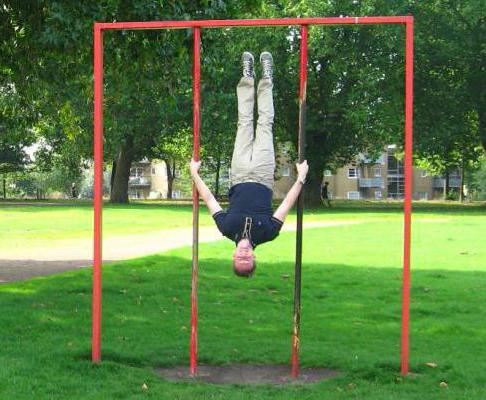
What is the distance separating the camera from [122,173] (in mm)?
49375

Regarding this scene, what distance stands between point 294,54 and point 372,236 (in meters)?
17.7

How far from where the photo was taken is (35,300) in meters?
9.94

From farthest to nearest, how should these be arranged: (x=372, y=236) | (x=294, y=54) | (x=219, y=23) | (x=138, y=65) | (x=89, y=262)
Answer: (x=294, y=54) < (x=372, y=236) < (x=89, y=262) < (x=138, y=65) < (x=219, y=23)

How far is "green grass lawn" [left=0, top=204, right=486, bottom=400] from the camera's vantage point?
6.19 metres

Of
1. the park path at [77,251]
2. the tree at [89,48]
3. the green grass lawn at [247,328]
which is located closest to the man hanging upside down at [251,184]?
the green grass lawn at [247,328]

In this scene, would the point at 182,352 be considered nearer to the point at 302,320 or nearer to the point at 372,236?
the point at 302,320

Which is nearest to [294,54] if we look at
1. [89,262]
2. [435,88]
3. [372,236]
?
[435,88]

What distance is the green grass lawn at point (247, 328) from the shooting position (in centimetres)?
619

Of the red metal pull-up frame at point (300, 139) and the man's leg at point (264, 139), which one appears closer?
the red metal pull-up frame at point (300, 139)

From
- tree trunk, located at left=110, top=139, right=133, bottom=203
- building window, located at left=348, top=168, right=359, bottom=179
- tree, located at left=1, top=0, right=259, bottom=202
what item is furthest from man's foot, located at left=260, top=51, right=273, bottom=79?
building window, located at left=348, top=168, right=359, bottom=179

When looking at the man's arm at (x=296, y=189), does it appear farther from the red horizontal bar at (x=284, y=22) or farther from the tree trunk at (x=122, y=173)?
the tree trunk at (x=122, y=173)

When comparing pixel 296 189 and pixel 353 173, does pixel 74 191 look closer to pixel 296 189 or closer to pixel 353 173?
pixel 353 173

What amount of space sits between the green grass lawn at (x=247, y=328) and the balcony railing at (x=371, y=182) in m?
79.3

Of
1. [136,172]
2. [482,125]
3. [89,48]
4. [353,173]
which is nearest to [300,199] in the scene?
[89,48]
